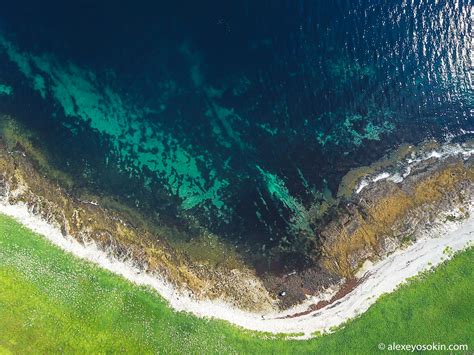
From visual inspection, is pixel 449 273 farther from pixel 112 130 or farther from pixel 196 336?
pixel 112 130

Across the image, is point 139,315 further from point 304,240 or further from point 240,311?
point 304,240

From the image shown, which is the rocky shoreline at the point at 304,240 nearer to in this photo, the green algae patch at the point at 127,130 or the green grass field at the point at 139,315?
the green grass field at the point at 139,315

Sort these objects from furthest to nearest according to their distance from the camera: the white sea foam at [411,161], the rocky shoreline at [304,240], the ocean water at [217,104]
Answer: the white sea foam at [411,161] → the ocean water at [217,104] → the rocky shoreline at [304,240]

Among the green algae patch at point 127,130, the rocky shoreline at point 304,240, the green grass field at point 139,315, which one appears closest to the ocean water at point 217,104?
the green algae patch at point 127,130

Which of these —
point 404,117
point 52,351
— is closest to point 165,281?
point 52,351

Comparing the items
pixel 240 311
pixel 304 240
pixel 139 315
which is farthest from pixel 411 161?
pixel 139 315
